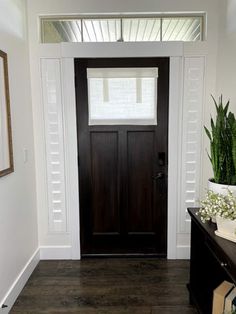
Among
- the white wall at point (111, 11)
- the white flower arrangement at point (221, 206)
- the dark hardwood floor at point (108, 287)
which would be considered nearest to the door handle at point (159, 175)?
the white wall at point (111, 11)

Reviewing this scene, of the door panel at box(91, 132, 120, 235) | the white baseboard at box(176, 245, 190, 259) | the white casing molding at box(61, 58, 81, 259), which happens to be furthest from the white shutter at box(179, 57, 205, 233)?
the white casing molding at box(61, 58, 81, 259)

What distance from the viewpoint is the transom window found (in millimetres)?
2635

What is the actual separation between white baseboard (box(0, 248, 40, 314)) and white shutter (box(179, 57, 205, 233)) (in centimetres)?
156

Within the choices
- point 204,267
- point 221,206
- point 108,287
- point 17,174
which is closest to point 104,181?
point 17,174

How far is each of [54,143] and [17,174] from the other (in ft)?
1.87

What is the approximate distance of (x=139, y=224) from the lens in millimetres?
2893

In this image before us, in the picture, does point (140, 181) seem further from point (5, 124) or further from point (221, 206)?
point (5, 124)

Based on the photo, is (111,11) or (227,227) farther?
(111,11)

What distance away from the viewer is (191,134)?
271 centimetres

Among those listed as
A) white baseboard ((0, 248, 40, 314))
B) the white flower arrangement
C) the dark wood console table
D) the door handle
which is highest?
the white flower arrangement

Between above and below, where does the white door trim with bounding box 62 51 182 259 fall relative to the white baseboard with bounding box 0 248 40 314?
above

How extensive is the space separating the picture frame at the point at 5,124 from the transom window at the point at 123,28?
2.78ft

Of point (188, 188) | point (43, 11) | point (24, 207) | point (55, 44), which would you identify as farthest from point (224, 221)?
point (43, 11)

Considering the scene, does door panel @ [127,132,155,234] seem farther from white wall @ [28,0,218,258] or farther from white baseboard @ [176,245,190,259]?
white wall @ [28,0,218,258]
